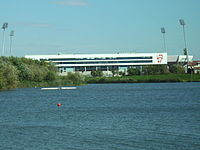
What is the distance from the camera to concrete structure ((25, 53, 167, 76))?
179 metres

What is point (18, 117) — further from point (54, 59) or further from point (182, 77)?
point (54, 59)

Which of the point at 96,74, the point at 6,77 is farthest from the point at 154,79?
the point at 6,77

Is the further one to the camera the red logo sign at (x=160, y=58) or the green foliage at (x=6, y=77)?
the red logo sign at (x=160, y=58)

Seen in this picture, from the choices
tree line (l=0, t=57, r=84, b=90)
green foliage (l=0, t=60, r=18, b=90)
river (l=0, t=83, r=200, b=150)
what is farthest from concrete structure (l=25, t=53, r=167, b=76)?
river (l=0, t=83, r=200, b=150)

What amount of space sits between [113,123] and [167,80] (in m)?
115

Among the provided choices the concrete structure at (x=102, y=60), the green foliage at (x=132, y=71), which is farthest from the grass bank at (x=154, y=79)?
the concrete structure at (x=102, y=60)

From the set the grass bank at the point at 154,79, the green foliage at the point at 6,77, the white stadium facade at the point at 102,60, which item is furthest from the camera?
the white stadium facade at the point at 102,60

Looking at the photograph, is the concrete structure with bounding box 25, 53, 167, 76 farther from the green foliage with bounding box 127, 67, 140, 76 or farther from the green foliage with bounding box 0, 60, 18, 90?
the green foliage with bounding box 0, 60, 18, 90

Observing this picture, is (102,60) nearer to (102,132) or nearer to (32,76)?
(32,76)

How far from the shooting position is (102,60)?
18125cm

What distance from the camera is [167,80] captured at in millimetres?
147750

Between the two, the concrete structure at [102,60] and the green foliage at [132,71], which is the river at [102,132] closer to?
the green foliage at [132,71]

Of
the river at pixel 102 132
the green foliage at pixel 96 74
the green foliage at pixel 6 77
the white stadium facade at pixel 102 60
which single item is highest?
the white stadium facade at pixel 102 60

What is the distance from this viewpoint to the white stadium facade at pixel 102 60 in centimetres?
17912
